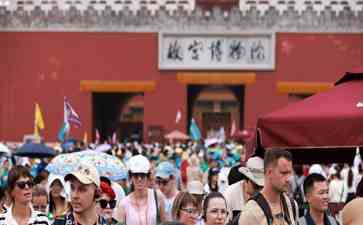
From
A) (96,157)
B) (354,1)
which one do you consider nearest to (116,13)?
(354,1)

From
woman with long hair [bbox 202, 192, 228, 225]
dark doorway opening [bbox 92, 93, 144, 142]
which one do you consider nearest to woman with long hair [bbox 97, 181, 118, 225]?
woman with long hair [bbox 202, 192, 228, 225]

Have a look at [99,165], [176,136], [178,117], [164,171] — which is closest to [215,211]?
[164,171]

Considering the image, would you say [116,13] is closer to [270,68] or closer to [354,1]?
[270,68]

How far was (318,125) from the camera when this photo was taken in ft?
22.0

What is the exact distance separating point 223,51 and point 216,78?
801mm

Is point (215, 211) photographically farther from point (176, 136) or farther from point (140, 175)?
point (176, 136)

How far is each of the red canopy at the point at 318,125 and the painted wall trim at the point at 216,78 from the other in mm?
20303

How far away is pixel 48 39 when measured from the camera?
27.7m

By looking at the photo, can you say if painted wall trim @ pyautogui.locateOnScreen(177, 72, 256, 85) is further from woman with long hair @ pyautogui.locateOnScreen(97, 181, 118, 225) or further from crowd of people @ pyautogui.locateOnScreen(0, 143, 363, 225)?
woman with long hair @ pyautogui.locateOnScreen(97, 181, 118, 225)

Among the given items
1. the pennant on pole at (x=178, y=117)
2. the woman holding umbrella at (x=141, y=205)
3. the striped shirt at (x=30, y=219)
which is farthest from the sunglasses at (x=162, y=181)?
the pennant on pole at (x=178, y=117)

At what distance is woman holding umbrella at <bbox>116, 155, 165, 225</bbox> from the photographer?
6.86 m

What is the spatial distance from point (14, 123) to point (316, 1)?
9381 millimetres

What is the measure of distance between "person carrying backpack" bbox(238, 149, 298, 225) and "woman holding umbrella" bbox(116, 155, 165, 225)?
6.16 ft

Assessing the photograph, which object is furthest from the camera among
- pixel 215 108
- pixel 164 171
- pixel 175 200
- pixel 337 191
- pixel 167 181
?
pixel 215 108
